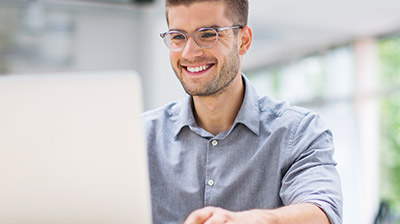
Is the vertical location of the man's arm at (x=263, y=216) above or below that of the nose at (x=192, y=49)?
below

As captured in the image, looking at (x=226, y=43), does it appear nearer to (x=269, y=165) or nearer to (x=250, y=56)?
(x=269, y=165)

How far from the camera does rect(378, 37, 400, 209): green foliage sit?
6332 mm

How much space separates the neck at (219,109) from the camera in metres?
1.44

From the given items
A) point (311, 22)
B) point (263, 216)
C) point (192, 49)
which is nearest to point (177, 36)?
point (192, 49)

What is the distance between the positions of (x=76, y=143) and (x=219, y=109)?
2.44 feet

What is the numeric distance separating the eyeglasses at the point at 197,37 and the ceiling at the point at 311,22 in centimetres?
416

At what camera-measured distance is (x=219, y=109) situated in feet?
4.73

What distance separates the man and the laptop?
1.95 ft

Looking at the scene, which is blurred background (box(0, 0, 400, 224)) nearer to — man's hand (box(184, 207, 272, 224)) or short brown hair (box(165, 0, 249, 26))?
short brown hair (box(165, 0, 249, 26))

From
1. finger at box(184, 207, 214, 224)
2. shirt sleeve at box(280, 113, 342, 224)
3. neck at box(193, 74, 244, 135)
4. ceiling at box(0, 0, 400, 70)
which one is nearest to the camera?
finger at box(184, 207, 214, 224)

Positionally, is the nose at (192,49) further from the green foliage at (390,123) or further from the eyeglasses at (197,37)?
the green foliage at (390,123)

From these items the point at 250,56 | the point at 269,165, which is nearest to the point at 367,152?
the point at 250,56

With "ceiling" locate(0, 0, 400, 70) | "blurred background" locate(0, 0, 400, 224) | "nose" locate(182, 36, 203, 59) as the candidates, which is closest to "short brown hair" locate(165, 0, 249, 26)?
"nose" locate(182, 36, 203, 59)

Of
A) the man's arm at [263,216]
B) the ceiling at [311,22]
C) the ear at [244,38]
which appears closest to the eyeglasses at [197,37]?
the ear at [244,38]
